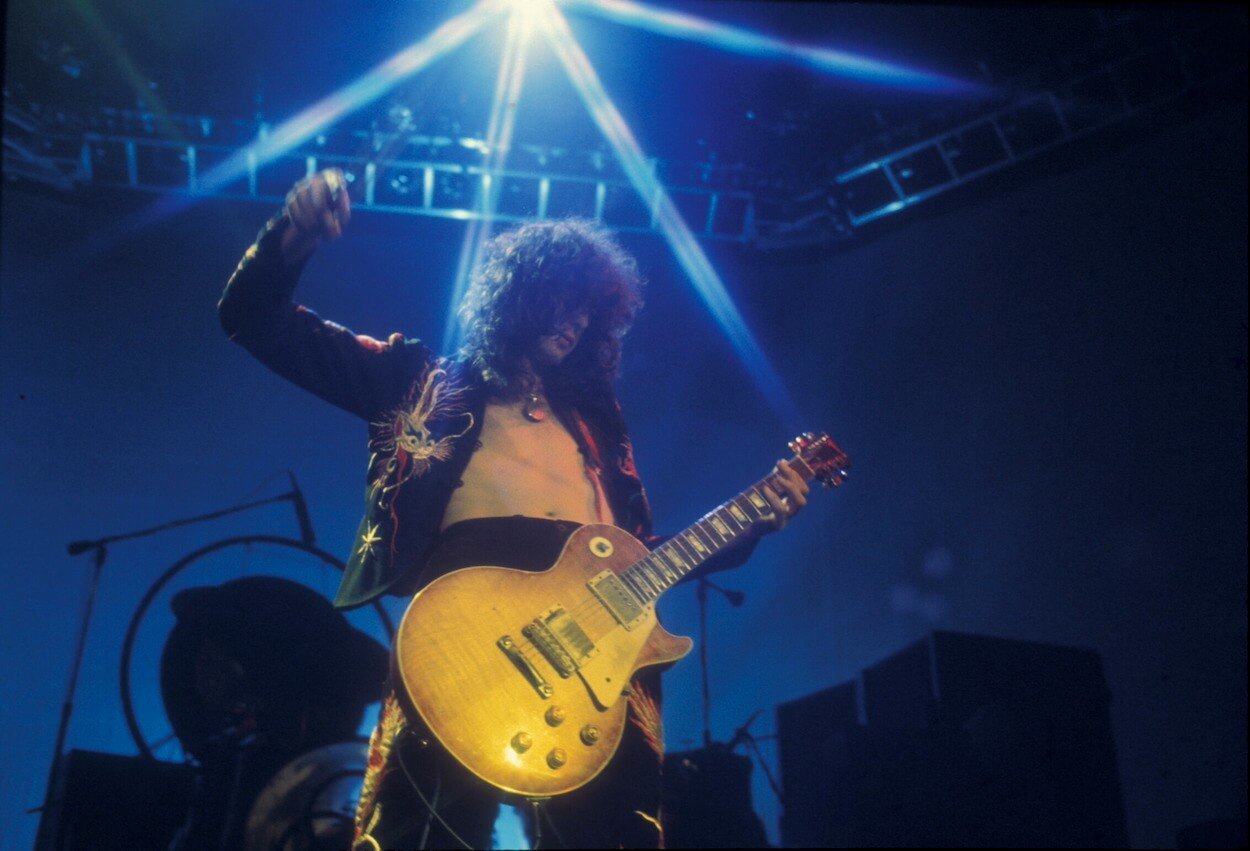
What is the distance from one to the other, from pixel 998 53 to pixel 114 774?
544cm

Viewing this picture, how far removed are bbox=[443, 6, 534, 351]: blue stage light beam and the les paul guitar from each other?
2601mm

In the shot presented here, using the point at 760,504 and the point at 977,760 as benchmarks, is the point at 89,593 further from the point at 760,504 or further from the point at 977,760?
the point at 977,760

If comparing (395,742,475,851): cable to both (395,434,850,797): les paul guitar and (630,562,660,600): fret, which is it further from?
(630,562,660,600): fret

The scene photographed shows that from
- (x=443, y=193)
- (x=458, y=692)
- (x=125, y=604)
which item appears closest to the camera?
(x=458, y=692)

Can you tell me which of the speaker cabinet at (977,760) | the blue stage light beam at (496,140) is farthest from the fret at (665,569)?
the blue stage light beam at (496,140)

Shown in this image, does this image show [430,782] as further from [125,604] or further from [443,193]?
[443,193]

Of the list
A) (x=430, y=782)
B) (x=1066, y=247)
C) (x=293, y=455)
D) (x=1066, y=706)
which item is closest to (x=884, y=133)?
(x=1066, y=247)

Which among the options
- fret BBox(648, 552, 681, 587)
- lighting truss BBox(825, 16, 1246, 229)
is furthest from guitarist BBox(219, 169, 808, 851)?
lighting truss BBox(825, 16, 1246, 229)

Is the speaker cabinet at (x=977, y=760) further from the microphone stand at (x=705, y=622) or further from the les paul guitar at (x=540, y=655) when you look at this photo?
the les paul guitar at (x=540, y=655)

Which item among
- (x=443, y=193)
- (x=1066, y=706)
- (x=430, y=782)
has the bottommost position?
(x=1066, y=706)

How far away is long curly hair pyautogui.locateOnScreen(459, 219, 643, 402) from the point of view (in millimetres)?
2713

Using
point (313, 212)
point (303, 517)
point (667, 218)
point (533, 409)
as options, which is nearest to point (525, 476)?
point (533, 409)

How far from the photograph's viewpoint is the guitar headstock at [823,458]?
285cm

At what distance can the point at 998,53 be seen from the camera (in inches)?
203
